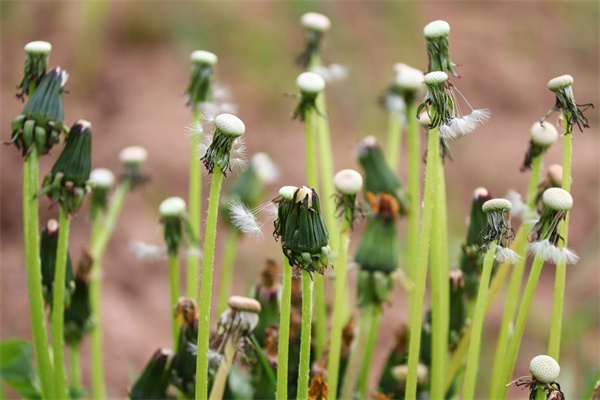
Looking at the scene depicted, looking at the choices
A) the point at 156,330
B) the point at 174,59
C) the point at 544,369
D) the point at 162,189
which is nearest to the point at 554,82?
the point at 544,369

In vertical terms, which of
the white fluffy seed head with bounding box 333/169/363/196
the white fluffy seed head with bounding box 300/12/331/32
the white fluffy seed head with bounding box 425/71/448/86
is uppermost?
the white fluffy seed head with bounding box 300/12/331/32

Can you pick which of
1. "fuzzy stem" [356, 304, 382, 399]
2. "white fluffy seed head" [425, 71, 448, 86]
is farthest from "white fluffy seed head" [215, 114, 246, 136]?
"fuzzy stem" [356, 304, 382, 399]

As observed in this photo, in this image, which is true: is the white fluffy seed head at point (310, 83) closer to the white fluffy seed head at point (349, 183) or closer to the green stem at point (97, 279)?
the white fluffy seed head at point (349, 183)

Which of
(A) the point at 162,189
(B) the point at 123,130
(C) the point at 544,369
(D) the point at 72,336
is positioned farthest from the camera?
(B) the point at 123,130

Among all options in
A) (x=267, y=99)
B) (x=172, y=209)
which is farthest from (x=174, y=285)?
(x=267, y=99)

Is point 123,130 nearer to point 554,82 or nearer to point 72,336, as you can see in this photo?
point 72,336

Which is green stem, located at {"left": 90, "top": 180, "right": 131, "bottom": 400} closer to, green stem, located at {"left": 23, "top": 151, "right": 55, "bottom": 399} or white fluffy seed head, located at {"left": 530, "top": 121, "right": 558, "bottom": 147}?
green stem, located at {"left": 23, "top": 151, "right": 55, "bottom": 399}

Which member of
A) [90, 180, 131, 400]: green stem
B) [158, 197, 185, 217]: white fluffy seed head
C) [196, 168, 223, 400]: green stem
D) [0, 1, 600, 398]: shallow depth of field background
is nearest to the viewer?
[196, 168, 223, 400]: green stem
